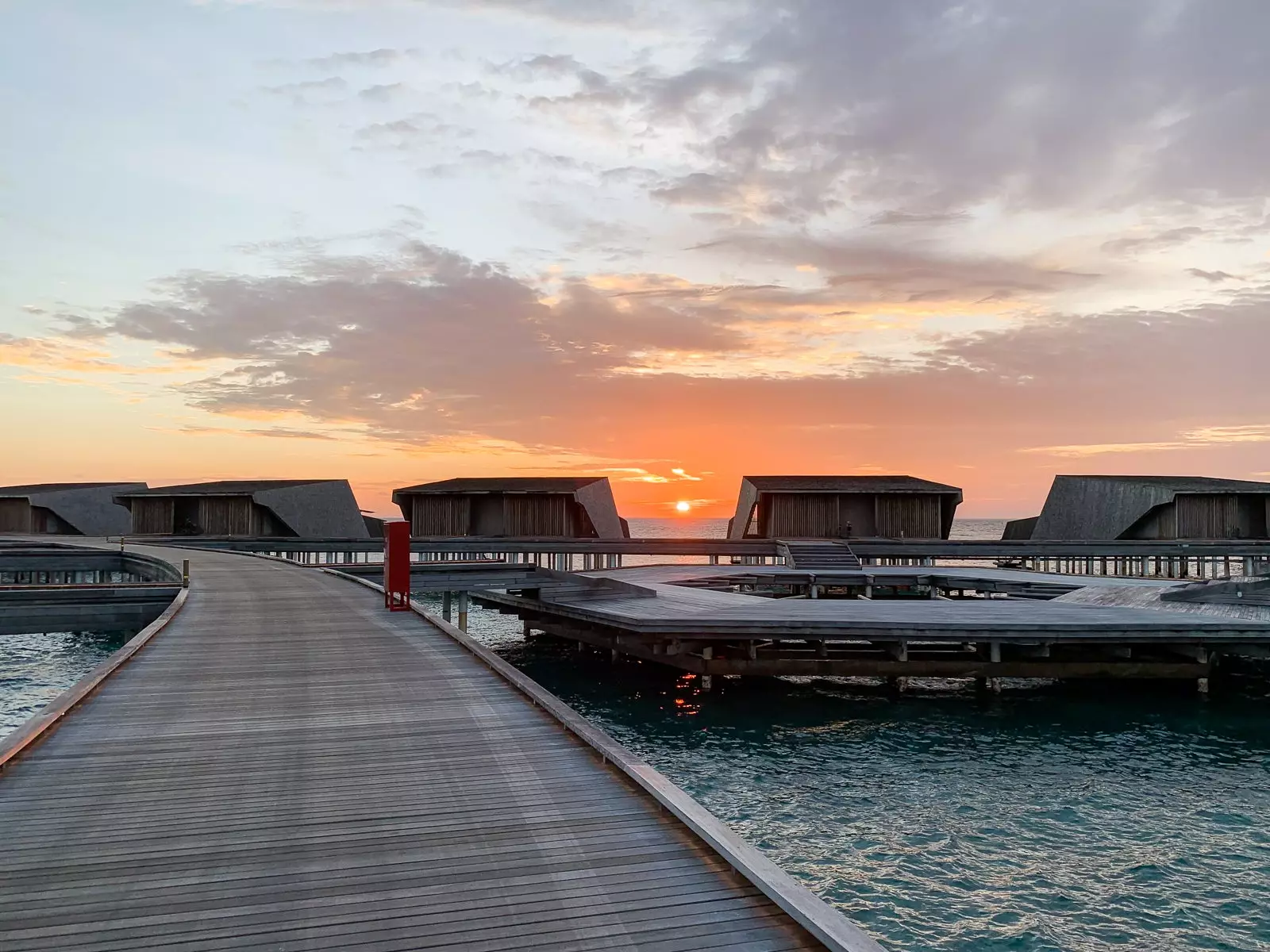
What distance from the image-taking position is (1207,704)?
65.2ft

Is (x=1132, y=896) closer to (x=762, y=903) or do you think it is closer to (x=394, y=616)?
(x=762, y=903)

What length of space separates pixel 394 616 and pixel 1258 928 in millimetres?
14104

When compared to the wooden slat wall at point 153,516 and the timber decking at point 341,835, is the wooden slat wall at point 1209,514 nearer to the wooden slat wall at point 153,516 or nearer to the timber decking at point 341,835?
the timber decking at point 341,835

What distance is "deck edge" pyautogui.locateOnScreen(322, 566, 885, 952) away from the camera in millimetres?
4336

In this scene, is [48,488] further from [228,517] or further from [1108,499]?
[1108,499]

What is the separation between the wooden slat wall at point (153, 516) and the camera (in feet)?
164

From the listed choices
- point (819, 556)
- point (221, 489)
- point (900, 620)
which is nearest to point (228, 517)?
point (221, 489)

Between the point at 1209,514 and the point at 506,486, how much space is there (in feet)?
119

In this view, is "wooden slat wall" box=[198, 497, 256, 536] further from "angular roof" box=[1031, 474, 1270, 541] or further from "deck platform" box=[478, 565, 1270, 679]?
"angular roof" box=[1031, 474, 1270, 541]

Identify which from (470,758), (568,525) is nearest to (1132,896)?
(470,758)

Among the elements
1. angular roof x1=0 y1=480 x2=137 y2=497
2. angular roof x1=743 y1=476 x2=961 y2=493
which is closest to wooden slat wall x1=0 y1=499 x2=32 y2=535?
angular roof x1=0 y1=480 x2=137 y2=497

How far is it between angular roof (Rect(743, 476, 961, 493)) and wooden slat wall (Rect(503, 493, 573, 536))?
1078 centimetres

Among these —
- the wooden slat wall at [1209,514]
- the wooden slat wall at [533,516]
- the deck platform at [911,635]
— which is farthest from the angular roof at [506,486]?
the wooden slat wall at [1209,514]

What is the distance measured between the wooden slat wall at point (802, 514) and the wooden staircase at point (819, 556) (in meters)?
5.19
